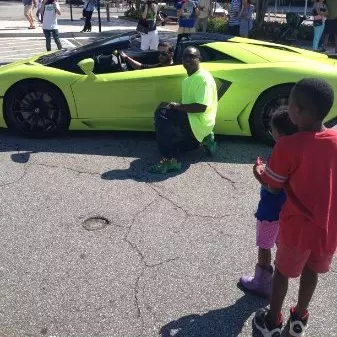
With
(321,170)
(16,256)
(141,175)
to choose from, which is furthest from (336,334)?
(141,175)

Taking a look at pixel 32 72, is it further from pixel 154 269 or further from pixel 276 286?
pixel 276 286

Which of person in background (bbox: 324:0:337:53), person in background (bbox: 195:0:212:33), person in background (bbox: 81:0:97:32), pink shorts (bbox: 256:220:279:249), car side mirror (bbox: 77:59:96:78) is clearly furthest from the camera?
person in background (bbox: 81:0:97:32)

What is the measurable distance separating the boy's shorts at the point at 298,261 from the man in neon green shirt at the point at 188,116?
2392 mm

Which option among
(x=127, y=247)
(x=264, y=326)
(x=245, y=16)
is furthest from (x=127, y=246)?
(x=245, y=16)

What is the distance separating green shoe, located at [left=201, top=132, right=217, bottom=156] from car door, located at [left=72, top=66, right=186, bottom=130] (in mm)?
600

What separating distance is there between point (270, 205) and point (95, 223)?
60.1 inches

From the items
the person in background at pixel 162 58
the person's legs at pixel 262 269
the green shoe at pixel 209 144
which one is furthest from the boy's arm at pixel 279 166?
the person in background at pixel 162 58

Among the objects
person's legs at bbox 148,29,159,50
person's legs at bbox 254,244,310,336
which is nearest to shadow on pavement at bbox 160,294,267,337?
person's legs at bbox 254,244,310,336

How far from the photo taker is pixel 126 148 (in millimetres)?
5078

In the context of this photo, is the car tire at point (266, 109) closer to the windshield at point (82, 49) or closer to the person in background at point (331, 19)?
the windshield at point (82, 49)

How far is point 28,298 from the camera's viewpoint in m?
2.67

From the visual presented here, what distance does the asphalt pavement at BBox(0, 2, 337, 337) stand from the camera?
2.53 metres

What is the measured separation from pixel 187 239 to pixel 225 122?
2.12 m

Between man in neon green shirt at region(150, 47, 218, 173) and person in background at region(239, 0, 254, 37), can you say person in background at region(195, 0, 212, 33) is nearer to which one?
person in background at region(239, 0, 254, 37)
